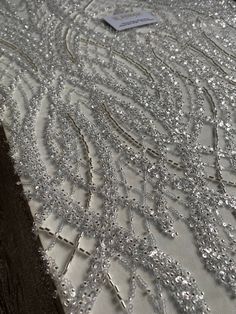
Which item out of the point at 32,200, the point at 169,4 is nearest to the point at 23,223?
the point at 32,200

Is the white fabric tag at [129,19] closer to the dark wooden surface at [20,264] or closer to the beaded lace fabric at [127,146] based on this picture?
the beaded lace fabric at [127,146]

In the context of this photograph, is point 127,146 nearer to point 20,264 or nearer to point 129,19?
point 20,264

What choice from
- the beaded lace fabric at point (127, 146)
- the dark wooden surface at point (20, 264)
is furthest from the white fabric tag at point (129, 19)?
the dark wooden surface at point (20, 264)

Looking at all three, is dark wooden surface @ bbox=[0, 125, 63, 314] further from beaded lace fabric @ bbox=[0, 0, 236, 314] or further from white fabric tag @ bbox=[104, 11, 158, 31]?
white fabric tag @ bbox=[104, 11, 158, 31]

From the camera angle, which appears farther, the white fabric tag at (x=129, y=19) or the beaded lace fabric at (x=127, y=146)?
the white fabric tag at (x=129, y=19)

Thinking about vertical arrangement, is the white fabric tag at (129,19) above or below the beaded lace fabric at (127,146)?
above
